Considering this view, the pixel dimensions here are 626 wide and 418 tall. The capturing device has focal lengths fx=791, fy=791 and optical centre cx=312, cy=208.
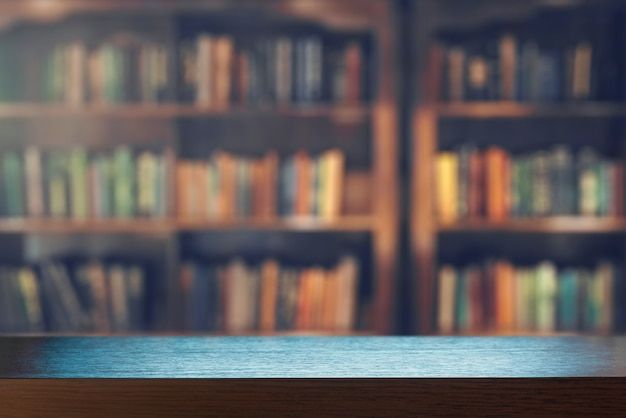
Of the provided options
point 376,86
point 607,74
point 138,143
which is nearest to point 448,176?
point 376,86

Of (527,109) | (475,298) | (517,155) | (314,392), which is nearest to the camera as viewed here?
(314,392)

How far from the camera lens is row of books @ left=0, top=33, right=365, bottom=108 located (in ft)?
9.02

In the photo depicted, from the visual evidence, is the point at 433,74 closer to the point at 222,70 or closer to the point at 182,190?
the point at 222,70

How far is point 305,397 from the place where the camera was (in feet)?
2.04

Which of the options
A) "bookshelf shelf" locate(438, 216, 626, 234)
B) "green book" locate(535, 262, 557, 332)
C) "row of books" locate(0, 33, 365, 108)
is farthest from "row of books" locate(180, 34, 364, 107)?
"green book" locate(535, 262, 557, 332)

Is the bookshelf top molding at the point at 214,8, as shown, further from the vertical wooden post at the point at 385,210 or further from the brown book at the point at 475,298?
the brown book at the point at 475,298

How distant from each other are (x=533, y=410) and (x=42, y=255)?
8.88 feet

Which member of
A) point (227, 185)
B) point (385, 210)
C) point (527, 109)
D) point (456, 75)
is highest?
point (456, 75)

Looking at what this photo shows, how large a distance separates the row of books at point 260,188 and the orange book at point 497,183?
0.52m

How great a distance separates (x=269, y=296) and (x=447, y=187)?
0.74 m

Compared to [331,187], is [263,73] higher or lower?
higher

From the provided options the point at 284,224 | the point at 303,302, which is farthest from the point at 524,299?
the point at 284,224

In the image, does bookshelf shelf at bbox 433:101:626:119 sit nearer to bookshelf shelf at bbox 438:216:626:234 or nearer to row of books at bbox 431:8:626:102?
row of books at bbox 431:8:626:102

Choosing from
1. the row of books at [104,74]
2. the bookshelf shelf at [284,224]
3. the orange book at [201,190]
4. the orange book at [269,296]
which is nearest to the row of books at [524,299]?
the bookshelf shelf at [284,224]
